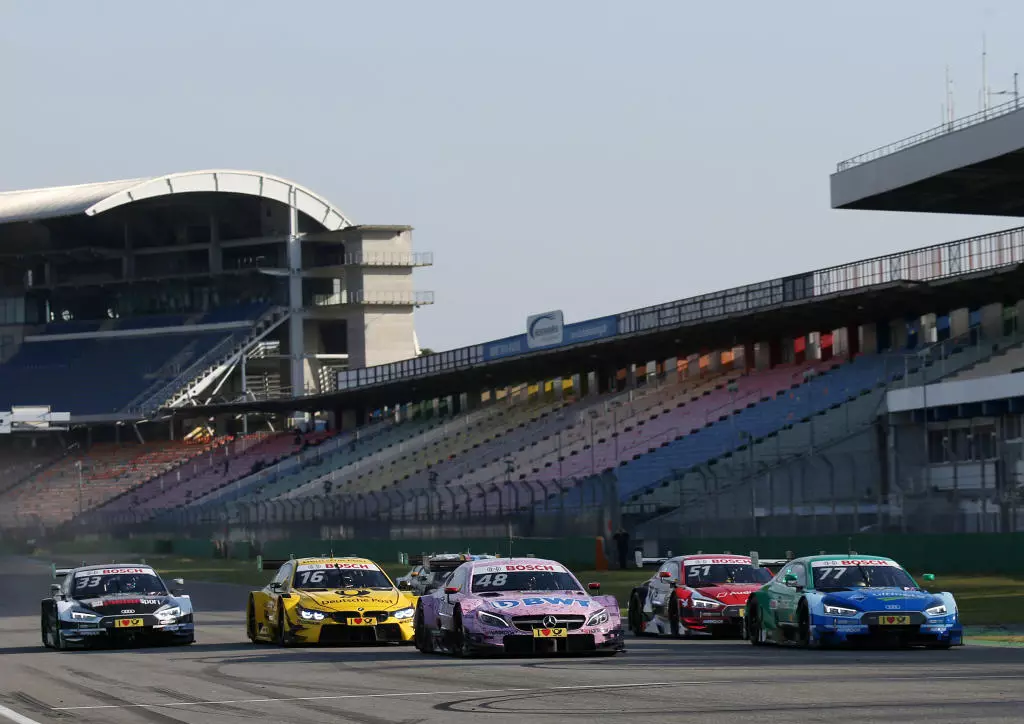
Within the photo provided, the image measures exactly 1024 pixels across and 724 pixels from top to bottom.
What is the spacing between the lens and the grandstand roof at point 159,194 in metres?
101

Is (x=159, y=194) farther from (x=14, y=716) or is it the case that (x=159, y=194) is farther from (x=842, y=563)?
(x=14, y=716)

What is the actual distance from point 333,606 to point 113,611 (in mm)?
3338

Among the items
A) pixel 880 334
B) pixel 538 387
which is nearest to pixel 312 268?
pixel 538 387

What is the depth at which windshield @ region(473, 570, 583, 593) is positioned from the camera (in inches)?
914

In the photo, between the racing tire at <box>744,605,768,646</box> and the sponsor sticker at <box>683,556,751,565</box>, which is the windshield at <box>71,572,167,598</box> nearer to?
the sponsor sticker at <box>683,556,751,565</box>

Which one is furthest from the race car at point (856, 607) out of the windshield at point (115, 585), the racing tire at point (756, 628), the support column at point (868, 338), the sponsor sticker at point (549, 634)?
the support column at point (868, 338)

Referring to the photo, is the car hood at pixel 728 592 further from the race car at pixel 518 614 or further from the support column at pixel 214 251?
the support column at pixel 214 251

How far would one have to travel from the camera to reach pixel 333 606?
2566 cm

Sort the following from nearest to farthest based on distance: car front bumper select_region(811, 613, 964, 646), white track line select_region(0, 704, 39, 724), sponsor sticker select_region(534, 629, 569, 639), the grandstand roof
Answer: white track line select_region(0, 704, 39, 724) < sponsor sticker select_region(534, 629, 569, 639) < car front bumper select_region(811, 613, 964, 646) < the grandstand roof

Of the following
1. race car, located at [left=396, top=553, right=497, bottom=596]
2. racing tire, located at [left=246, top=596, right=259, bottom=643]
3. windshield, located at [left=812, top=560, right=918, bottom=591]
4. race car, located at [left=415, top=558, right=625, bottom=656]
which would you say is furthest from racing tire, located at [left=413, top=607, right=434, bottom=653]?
race car, located at [left=396, top=553, right=497, bottom=596]

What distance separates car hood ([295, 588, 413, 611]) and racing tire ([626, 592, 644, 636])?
4.19m

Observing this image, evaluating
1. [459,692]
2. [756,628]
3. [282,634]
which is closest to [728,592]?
[756,628]

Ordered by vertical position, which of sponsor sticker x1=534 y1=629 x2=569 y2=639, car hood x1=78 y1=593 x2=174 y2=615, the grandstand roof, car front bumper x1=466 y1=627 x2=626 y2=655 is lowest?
car front bumper x1=466 y1=627 x2=626 y2=655

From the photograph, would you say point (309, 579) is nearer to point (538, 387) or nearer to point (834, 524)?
point (834, 524)
